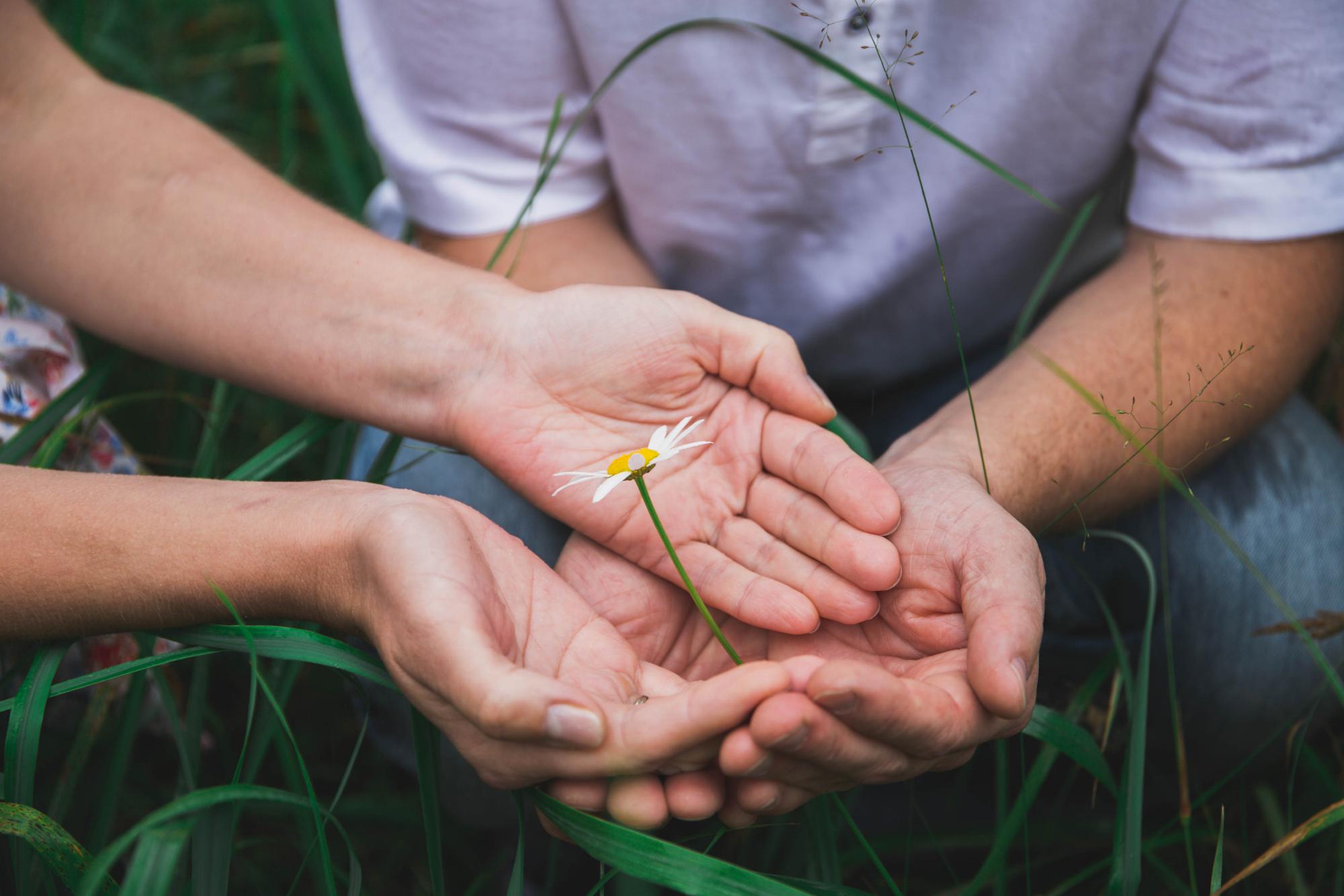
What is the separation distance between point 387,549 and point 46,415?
A: 0.55m

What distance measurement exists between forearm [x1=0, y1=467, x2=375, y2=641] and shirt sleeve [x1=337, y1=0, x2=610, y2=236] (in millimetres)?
578

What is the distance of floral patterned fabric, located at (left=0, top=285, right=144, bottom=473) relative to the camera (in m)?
1.07

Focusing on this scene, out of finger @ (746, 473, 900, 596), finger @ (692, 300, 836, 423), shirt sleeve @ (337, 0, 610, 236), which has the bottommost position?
finger @ (746, 473, 900, 596)

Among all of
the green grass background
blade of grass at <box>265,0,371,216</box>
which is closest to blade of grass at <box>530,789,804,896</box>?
the green grass background

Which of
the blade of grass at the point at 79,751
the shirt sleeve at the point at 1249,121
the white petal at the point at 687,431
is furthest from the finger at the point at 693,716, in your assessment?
the shirt sleeve at the point at 1249,121

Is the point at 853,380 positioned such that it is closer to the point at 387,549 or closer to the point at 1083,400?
the point at 1083,400

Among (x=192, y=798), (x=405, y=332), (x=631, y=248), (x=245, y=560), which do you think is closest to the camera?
(x=192, y=798)

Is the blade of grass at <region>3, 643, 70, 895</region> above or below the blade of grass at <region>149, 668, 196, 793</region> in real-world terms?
above

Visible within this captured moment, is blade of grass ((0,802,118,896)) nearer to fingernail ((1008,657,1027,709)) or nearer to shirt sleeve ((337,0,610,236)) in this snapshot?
fingernail ((1008,657,1027,709))

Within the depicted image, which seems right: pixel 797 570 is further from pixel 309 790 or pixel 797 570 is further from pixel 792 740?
pixel 309 790

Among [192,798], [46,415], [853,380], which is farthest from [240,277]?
[853,380]

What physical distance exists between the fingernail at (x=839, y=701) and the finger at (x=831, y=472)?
25 cm

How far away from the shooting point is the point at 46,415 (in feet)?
3.34

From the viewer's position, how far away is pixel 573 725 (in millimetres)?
657
